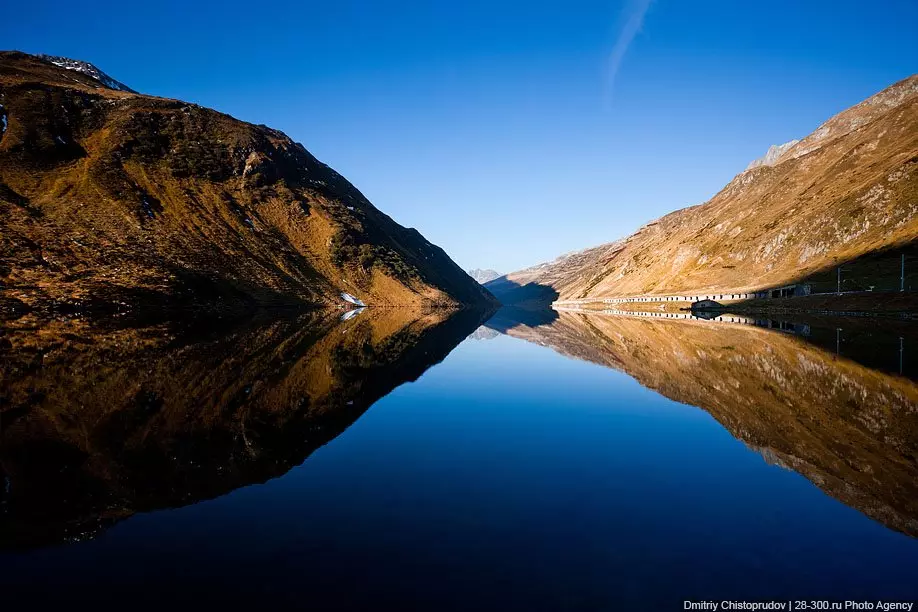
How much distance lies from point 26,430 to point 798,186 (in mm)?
192626

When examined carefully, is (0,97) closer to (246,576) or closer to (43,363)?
(43,363)

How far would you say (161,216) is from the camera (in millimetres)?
119688

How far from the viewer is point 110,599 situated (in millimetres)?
7914

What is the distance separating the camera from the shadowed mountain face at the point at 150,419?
1205 centimetres

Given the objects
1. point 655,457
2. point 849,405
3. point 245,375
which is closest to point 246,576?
point 655,457

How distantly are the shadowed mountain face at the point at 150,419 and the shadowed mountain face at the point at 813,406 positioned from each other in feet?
52.1

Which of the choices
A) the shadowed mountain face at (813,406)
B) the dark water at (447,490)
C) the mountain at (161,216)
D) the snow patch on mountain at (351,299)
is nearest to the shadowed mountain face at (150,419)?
the dark water at (447,490)

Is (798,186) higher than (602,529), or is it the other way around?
(798,186)

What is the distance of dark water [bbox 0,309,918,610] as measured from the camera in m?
8.53

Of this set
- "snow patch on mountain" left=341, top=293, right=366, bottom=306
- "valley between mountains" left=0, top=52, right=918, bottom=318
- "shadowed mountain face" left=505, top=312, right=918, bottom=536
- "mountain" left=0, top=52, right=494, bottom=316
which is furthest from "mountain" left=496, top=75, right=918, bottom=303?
"snow patch on mountain" left=341, top=293, right=366, bottom=306

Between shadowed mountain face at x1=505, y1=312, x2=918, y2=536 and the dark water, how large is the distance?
0.14 metres

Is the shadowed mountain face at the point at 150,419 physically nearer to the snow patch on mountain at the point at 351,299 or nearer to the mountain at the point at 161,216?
the mountain at the point at 161,216

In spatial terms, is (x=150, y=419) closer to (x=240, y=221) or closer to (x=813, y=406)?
(x=813, y=406)

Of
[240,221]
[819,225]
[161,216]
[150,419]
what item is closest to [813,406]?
[150,419]
